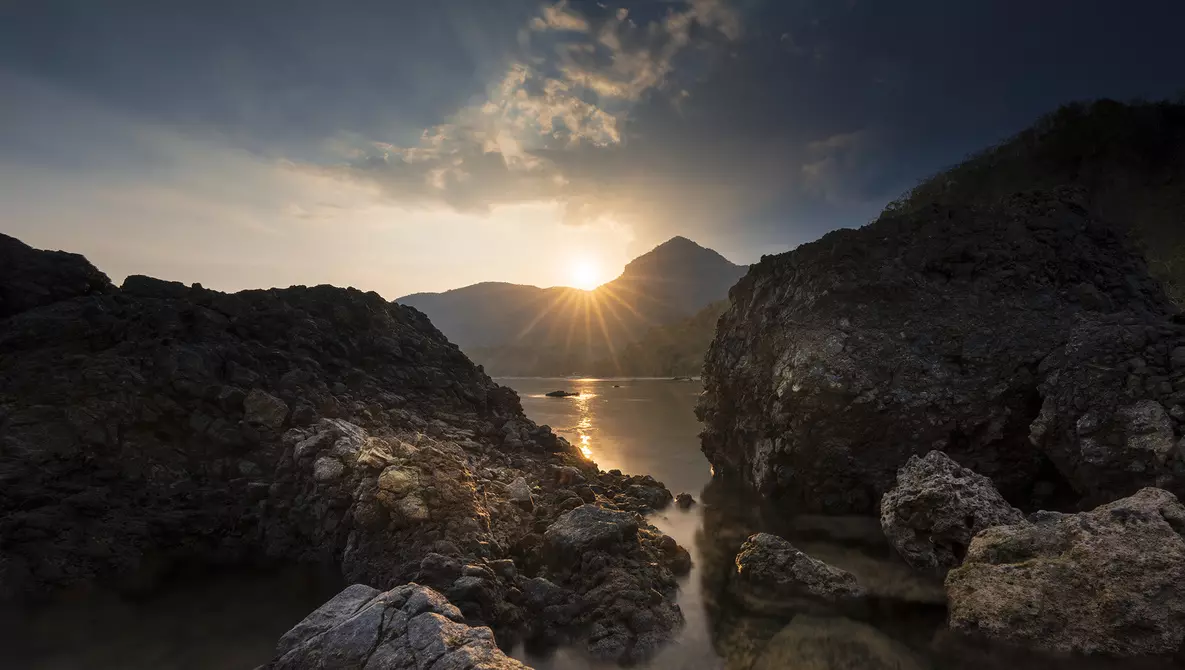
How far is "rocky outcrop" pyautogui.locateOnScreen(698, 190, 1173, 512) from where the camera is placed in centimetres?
1642

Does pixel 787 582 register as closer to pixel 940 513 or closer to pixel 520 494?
pixel 940 513

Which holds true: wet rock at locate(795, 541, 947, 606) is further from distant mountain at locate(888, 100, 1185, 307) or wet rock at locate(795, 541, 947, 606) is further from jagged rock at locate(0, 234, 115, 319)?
distant mountain at locate(888, 100, 1185, 307)

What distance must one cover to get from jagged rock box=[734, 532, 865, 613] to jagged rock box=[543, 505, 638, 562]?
3.47m

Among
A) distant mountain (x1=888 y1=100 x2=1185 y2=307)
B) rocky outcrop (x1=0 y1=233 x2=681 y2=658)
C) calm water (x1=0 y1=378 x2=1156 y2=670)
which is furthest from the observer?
distant mountain (x1=888 y1=100 x2=1185 y2=307)

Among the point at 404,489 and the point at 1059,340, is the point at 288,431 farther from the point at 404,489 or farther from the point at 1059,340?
the point at 1059,340

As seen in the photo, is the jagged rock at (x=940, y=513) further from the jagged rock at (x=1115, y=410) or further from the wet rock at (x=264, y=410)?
the wet rock at (x=264, y=410)

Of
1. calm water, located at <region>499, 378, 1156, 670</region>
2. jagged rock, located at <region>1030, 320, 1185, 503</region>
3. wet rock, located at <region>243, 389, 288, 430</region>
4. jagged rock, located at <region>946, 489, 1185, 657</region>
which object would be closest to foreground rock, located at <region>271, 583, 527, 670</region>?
calm water, located at <region>499, 378, 1156, 670</region>

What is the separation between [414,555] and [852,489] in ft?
51.6

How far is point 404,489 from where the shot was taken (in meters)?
14.1

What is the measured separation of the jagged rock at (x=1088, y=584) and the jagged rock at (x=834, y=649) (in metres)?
1.59

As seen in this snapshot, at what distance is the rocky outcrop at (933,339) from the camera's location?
16422 mm

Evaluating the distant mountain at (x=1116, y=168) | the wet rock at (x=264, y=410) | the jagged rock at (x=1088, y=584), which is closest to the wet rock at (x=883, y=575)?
the jagged rock at (x=1088, y=584)

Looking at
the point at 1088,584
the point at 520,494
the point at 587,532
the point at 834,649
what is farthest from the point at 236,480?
the point at 1088,584

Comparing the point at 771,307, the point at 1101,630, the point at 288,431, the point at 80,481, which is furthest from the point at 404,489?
the point at 771,307
